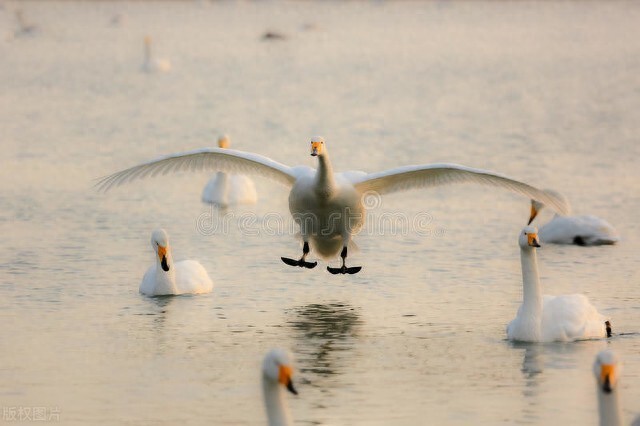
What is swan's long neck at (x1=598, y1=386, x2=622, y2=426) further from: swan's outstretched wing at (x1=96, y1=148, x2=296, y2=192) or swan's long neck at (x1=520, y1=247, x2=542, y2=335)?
swan's outstretched wing at (x1=96, y1=148, x2=296, y2=192)

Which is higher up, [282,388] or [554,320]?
[554,320]

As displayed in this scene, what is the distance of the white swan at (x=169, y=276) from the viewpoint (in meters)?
16.5

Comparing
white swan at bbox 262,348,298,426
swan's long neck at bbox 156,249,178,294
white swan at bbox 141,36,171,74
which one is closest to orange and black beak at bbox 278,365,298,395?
white swan at bbox 262,348,298,426

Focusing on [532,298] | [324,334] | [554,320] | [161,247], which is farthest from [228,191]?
[554,320]

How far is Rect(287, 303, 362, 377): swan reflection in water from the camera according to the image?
13.7m

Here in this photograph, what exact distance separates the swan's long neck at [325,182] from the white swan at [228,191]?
7894mm

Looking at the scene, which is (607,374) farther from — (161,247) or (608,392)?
(161,247)

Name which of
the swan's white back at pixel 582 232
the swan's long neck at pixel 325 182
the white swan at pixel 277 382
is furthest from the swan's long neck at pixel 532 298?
the white swan at pixel 277 382

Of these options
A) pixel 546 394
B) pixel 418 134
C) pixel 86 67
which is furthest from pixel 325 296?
pixel 86 67

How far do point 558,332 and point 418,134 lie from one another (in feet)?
67.4

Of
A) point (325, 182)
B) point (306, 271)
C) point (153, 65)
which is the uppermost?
point (153, 65)

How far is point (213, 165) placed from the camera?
16.9 metres

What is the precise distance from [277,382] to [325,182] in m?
6.25

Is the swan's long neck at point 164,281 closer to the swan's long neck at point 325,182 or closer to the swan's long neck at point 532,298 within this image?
the swan's long neck at point 325,182
